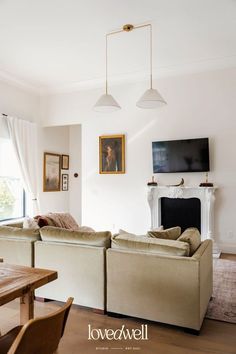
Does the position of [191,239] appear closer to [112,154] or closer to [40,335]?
[40,335]

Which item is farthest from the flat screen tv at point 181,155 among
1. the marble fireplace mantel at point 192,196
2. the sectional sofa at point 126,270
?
the sectional sofa at point 126,270

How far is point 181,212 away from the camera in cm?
535

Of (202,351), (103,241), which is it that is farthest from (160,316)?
(103,241)

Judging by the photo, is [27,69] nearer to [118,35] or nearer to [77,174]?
Result: [118,35]

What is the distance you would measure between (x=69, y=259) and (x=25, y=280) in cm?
113

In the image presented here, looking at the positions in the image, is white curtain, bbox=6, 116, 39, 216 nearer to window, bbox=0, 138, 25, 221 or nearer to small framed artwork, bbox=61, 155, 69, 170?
window, bbox=0, 138, 25, 221

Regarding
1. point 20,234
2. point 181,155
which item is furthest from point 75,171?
point 20,234

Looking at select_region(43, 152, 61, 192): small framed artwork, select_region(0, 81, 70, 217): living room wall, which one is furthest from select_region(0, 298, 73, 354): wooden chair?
select_region(43, 152, 61, 192): small framed artwork

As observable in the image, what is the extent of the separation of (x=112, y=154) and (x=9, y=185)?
7.23ft

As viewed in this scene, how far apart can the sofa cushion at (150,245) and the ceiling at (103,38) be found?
106 inches

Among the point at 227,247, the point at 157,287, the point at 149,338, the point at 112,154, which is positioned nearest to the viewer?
the point at 149,338

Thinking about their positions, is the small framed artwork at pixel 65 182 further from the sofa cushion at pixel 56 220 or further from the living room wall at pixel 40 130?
the sofa cushion at pixel 56 220

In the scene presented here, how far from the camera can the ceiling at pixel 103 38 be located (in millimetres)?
3400

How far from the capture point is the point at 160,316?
250cm
